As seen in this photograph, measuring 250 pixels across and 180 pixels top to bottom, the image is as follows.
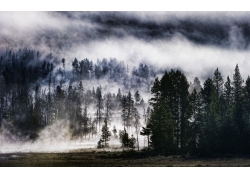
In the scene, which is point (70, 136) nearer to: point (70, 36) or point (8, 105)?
point (8, 105)

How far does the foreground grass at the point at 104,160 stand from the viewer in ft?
54.7

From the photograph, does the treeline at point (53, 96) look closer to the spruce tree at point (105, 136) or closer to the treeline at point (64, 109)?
the treeline at point (64, 109)

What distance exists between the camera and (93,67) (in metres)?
17.5

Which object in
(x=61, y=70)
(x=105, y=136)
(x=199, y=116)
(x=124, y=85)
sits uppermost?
(x=61, y=70)

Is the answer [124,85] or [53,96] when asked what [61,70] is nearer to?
[53,96]

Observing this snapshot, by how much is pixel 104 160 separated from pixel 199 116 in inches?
161

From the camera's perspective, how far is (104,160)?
1680 centimetres

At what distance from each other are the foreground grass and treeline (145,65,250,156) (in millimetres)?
389

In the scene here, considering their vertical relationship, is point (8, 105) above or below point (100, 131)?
above

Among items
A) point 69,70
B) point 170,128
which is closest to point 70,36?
point 69,70

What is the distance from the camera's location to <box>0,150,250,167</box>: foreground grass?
16.7 meters

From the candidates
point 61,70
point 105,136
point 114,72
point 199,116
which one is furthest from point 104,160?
point 199,116

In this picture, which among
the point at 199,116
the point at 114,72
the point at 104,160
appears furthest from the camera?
the point at 199,116
